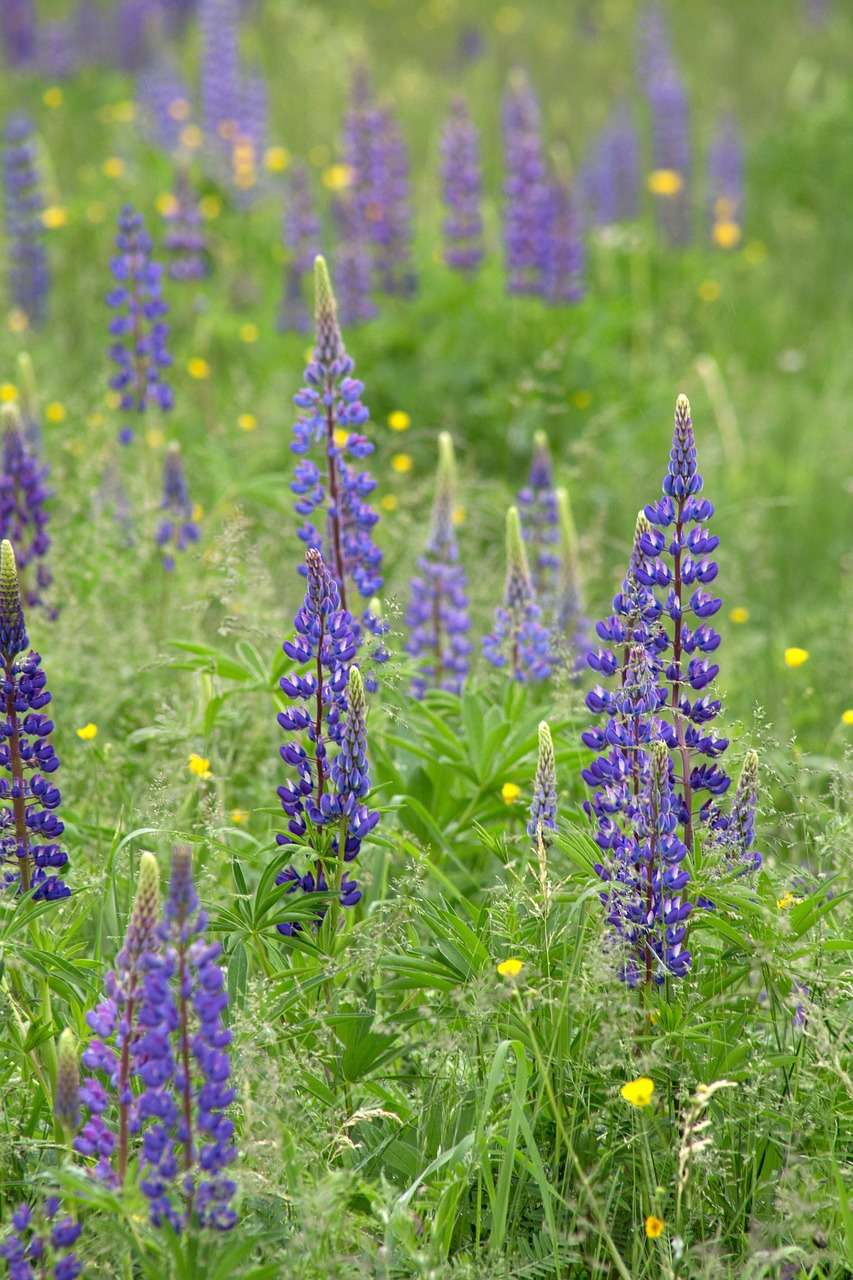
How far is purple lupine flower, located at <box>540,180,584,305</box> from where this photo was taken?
5297 mm

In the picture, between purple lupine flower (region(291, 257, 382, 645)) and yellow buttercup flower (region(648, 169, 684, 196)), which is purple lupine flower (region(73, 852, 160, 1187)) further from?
yellow buttercup flower (region(648, 169, 684, 196))

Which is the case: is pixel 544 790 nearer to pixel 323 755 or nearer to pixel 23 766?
pixel 323 755

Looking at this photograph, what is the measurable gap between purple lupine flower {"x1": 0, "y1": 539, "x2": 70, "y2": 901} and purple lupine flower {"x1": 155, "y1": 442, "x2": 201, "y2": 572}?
58.6 inches

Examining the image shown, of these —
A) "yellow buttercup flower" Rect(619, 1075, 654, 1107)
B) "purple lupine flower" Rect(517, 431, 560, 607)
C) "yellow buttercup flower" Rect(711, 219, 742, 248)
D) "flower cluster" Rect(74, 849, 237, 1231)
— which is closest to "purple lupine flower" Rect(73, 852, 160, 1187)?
"flower cluster" Rect(74, 849, 237, 1231)

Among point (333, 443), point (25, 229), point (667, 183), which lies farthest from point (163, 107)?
point (333, 443)

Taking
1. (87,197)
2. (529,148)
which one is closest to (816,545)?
(529,148)

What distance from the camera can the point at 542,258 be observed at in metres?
5.36

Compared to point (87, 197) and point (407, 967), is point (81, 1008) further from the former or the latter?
point (87, 197)

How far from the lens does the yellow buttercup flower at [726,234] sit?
25.1 feet

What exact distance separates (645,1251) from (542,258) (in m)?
4.26

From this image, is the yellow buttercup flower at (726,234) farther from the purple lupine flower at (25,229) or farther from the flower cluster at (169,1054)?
the flower cluster at (169,1054)

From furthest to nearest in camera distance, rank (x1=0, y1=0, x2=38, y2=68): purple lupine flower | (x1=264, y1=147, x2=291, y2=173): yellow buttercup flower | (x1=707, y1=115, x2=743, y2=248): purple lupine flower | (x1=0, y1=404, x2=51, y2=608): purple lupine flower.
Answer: (x1=0, y1=0, x2=38, y2=68): purple lupine flower → (x1=707, y1=115, x2=743, y2=248): purple lupine flower → (x1=264, y1=147, x2=291, y2=173): yellow buttercup flower → (x1=0, y1=404, x2=51, y2=608): purple lupine flower

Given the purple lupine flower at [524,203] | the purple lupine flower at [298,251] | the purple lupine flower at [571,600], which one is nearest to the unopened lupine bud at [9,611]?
the purple lupine flower at [571,600]

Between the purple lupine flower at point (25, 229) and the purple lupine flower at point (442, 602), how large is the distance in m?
3.56
